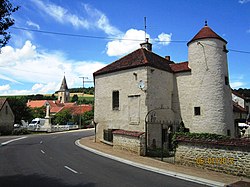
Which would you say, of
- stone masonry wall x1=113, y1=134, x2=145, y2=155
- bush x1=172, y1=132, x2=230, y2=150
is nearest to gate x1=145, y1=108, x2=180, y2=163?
stone masonry wall x1=113, y1=134, x2=145, y2=155

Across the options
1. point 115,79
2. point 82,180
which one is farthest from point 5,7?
point 115,79

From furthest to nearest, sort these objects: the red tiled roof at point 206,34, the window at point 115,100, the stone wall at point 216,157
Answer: the window at point 115,100, the red tiled roof at point 206,34, the stone wall at point 216,157

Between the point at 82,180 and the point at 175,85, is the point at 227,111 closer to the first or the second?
the point at 175,85

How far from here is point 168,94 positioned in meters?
23.3

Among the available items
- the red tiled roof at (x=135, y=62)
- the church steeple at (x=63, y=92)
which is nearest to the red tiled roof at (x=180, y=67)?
the red tiled roof at (x=135, y=62)

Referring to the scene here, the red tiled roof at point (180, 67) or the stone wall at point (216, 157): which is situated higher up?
the red tiled roof at point (180, 67)

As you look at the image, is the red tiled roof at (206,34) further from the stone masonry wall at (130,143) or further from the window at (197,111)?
the stone masonry wall at (130,143)

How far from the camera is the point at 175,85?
24062 millimetres

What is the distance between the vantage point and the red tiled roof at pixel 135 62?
21.8m

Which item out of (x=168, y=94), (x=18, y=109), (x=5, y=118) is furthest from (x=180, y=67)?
(x=18, y=109)

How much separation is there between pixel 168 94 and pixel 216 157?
11008 millimetres

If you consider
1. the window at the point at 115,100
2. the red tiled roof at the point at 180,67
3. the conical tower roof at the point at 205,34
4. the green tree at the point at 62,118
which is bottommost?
the green tree at the point at 62,118

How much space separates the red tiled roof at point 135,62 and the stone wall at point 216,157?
366 inches

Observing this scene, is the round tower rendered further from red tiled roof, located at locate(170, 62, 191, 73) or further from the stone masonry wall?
the stone masonry wall
